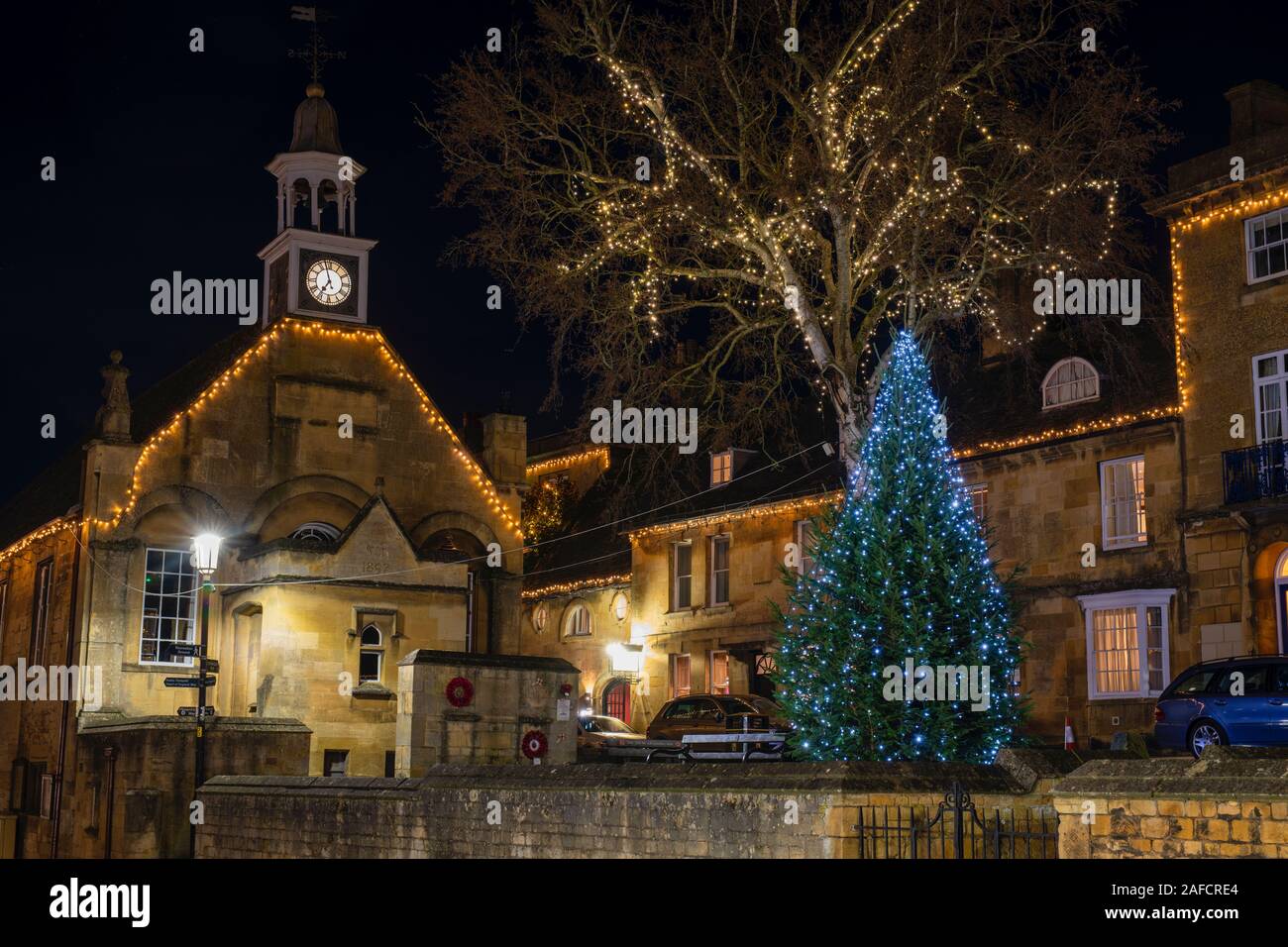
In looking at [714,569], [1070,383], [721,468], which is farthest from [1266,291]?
[721,468]

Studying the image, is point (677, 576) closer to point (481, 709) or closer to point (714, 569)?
point (714, 569)

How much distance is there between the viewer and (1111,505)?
3234cm

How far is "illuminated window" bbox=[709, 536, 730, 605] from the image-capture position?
42062mm

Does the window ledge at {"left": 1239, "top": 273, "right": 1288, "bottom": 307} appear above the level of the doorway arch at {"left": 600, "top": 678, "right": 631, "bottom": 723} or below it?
above

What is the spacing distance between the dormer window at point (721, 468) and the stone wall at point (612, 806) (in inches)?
881

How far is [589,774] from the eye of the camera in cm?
1675

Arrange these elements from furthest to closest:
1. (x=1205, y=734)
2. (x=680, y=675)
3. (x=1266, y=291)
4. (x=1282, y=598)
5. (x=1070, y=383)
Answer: (x=680, y=675), (x=1070, y=383), (x=1266, y=291), (x=1282, y=598), (x=1205, y=734)

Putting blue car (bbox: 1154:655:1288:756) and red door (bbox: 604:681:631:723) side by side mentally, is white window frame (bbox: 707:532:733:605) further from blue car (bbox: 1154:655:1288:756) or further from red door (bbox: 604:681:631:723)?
blue car (bbox: 1154:655:1288:756)

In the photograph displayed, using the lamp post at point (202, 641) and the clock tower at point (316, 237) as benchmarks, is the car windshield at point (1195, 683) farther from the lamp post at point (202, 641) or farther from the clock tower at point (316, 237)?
the clock tower at point (316, 237)

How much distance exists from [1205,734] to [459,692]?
10.8 meters

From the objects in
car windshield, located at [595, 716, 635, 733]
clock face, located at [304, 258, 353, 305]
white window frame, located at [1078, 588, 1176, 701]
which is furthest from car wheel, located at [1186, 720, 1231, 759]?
clock face, located at [304, 258, 353, 305]

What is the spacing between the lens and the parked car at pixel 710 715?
29.9 m

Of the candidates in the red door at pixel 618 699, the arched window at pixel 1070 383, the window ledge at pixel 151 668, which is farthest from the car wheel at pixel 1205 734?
the red door at pixel 618 699

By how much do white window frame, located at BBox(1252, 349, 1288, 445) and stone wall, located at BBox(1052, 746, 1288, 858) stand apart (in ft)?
62.1
